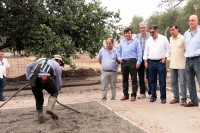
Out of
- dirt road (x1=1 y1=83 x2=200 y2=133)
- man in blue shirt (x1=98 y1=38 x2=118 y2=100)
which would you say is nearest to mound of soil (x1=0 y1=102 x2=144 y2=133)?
dirt road (x1=1 y1=83 x2=200 y2=133)

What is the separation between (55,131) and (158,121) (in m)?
2.07

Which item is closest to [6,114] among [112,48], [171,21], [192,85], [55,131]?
[55,131]

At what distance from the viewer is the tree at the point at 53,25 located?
527 inches

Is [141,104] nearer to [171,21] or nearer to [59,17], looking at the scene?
[59,17]

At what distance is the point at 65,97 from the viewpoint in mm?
11570

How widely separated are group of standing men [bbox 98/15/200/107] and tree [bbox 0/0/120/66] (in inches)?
165

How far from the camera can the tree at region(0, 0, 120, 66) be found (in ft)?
43.9

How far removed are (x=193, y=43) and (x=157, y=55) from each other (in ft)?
3.99

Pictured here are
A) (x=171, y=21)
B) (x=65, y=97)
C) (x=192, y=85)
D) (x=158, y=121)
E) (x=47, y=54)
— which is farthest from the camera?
(x=171, y=21)

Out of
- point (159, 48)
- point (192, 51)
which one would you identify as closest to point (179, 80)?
point (159, 48)

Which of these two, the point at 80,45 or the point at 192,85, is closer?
the point at 192,85

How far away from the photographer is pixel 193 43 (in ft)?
25.6

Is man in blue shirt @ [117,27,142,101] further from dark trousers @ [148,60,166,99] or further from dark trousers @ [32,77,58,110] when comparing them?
dark trousers @ [32,77,58,110]

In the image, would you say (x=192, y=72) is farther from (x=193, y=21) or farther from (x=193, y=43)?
(x=193, y=21)
